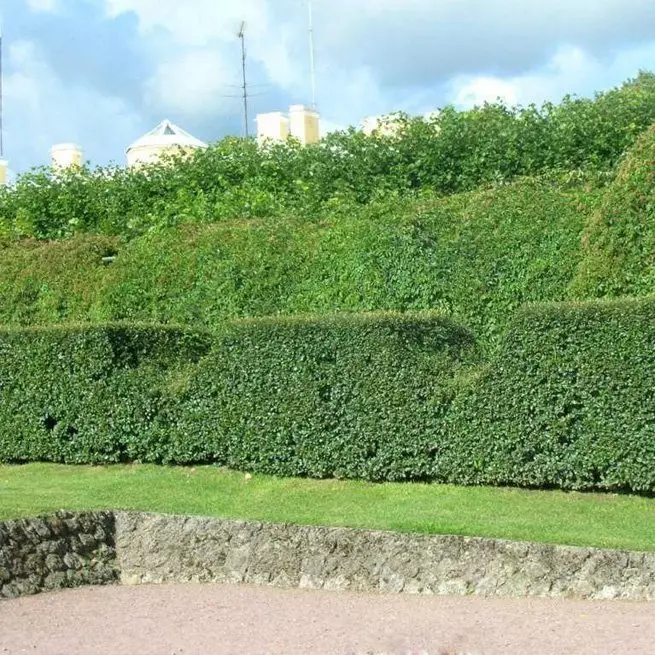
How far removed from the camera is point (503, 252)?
15.3 metres

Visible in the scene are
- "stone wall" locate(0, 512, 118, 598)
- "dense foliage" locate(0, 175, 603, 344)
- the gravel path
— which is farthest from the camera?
"dense foliage" locate(0, 175, 603, 344)

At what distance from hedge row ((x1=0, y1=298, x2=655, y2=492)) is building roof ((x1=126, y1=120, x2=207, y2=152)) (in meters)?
17.6

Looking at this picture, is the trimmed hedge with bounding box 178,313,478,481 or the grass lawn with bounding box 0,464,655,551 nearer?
the grass lawn with bounding box 0,464,655,551

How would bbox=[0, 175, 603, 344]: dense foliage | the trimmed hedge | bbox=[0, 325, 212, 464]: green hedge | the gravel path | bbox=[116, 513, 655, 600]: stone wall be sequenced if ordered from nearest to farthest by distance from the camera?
the gravel path < bbox=[116, 513, 655, 600]: stone wall < the trimmed hedge < bbox=[0, 325, 212, 464]: green hedge < bbox=[0, 175, 603, 344]: dense foliage

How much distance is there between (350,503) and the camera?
41.8 feet

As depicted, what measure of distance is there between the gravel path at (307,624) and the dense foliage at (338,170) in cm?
916

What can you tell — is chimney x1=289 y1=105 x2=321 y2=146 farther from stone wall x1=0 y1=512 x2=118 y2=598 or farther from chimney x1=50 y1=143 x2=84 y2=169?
stone wall x1=0 y1=512 x2=118 y2=598

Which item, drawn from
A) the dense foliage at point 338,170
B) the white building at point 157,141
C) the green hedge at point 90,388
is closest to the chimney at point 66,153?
the white building at point 157,141

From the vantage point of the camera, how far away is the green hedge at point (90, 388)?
14.9m

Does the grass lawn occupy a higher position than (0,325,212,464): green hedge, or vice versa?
(0,325,212,464): green hedge

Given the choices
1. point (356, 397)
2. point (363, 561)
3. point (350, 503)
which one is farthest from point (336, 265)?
point (363, 561)

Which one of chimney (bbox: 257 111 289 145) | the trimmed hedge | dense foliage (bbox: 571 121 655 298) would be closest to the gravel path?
the trimmed hedge

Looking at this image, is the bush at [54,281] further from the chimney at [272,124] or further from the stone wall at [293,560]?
the chimney at [272,124]

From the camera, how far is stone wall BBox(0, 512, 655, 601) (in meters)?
10.2
